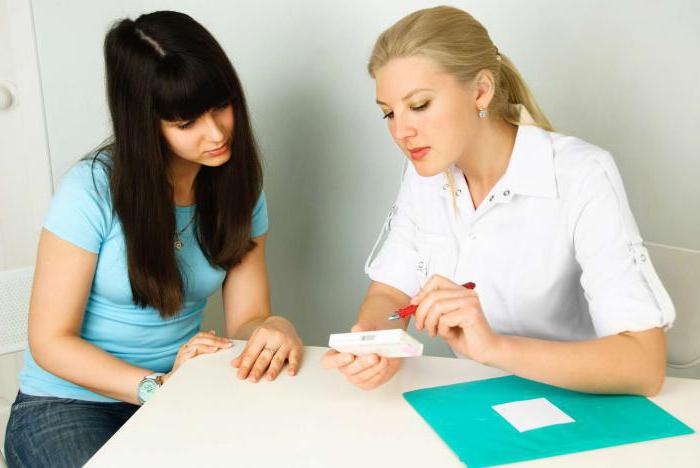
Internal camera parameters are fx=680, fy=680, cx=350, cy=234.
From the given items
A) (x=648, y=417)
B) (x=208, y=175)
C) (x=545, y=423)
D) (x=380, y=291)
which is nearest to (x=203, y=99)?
(x=208, y=175)

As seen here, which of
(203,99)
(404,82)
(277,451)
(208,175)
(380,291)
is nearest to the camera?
(277,451)

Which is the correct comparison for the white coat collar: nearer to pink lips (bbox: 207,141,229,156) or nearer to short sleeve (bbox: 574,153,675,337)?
short sleeve (bbox: 574,153,675,337)

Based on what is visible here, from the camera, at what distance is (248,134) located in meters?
1.58

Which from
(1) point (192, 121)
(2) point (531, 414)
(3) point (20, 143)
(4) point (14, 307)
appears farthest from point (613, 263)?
(3) point (20, 143)

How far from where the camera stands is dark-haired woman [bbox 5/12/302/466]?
1.37 metres

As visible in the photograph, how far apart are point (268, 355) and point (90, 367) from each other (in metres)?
0.43

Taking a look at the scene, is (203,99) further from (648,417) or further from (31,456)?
(648,417)

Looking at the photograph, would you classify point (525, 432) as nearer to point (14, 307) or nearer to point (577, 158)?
point (577, 158)

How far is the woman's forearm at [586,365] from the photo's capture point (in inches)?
41.8

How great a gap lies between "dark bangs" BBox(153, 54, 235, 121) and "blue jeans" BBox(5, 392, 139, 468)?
643 mm

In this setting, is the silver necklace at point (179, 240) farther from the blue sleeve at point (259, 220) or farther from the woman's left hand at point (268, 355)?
the woman's left hand at point (268, 355)

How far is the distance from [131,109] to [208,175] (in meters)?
0.28

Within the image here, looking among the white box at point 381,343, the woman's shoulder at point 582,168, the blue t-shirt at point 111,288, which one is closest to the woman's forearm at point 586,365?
the white box at point 381,343

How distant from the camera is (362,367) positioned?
43.1 inches
